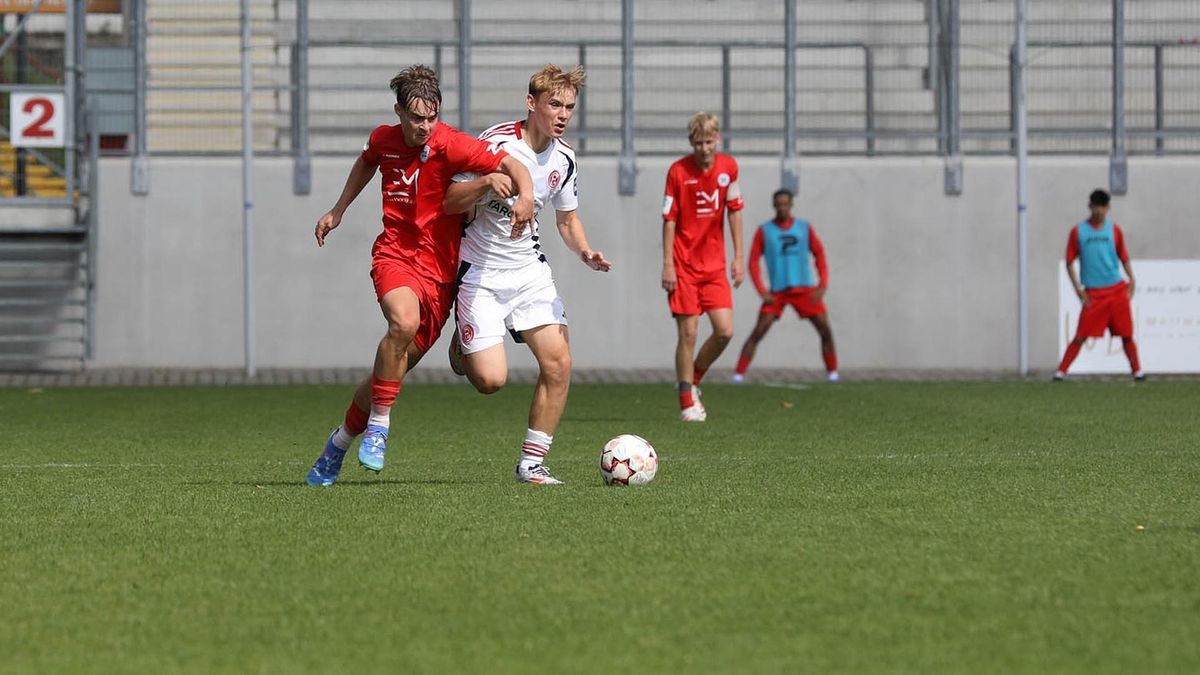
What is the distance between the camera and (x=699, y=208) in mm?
13781

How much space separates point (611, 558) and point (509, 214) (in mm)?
2711

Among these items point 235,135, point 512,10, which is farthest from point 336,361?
point 512,10

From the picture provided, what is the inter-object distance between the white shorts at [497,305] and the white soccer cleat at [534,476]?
0.57 metres

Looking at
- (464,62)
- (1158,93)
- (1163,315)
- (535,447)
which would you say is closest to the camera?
(535,447)

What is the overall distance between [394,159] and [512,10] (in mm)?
14175

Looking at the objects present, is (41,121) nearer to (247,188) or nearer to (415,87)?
(247,188)

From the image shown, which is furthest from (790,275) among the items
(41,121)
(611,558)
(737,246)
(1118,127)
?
(611,558)

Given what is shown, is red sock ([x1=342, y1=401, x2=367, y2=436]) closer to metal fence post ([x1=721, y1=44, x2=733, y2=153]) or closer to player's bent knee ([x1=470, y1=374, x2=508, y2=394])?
player's bent knee ([x1=470, y1=374, x2=508, y2=394])

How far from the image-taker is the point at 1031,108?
22781mm

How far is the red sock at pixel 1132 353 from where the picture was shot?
62.3 feet

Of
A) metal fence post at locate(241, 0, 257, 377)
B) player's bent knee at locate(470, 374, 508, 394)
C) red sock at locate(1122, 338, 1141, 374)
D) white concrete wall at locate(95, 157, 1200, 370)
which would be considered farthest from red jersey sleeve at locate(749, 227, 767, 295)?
player's bent knee at locate(470, 374, 508, 394)

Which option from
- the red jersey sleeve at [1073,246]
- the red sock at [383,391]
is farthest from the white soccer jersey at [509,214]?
the red jersey sleeve at [1073,246]

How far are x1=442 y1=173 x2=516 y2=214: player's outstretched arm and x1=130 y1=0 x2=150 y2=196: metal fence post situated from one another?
13.0 metres

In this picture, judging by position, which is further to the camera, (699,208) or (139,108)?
(139,108)
